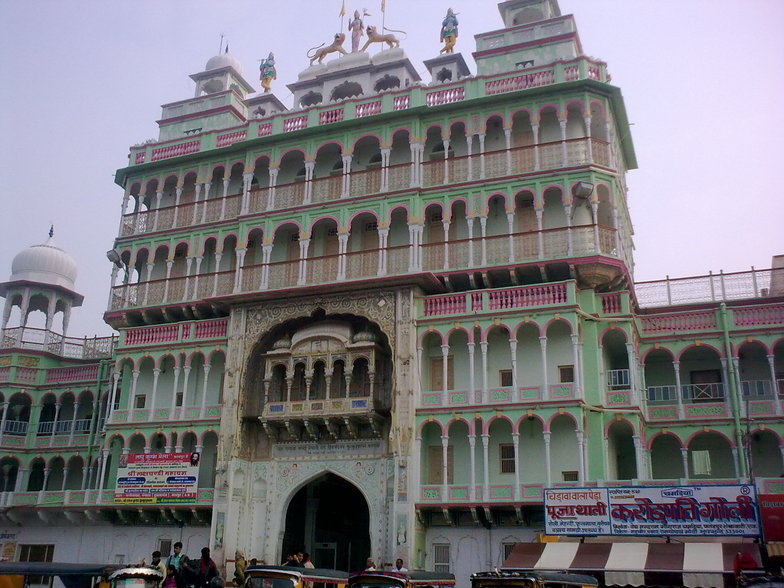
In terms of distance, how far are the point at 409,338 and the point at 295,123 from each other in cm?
1265

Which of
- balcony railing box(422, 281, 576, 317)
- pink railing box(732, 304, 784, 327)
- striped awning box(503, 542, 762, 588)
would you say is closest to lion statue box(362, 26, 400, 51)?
balcony railing box(422, 281, 576, 317)

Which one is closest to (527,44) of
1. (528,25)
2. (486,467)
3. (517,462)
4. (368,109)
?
(528,25)

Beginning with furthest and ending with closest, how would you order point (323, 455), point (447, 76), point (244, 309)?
point (447, 76) < point (244, 309) < point (323, 455)

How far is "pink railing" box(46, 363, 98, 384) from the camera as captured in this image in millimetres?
42281

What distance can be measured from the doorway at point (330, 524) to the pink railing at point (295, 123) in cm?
1599

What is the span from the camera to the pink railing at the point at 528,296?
31.0m

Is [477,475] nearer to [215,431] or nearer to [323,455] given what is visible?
[323,455]

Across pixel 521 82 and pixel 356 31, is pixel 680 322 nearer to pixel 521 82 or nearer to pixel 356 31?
pixel 521 82

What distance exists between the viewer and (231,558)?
1270 inches

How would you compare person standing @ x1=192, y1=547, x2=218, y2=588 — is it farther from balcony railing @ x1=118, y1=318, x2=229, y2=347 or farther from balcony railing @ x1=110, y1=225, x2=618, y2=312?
balcony railing @ x1=118, y1=318, x2=229, y2=347

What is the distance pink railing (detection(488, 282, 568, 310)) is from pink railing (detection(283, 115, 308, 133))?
41.9 feet

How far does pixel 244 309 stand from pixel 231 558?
33.8 ft

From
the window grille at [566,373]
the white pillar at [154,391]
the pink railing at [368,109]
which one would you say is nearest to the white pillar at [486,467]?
the window grille at [566,373]

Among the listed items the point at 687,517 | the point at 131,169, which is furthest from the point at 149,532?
the point at 687,517
